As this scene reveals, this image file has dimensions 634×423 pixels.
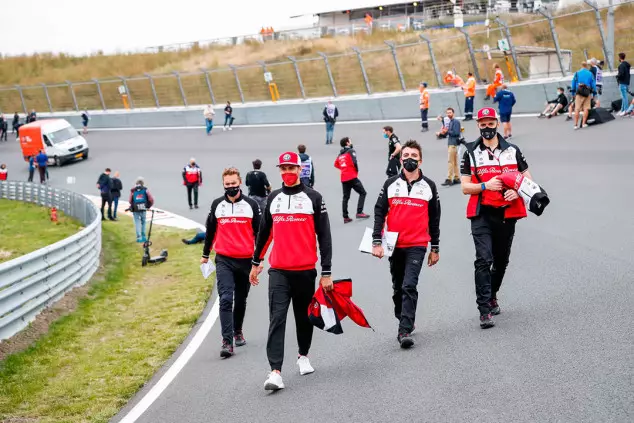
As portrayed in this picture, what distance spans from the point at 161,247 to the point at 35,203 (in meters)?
13.0

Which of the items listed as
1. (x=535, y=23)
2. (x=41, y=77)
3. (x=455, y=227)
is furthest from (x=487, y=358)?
(x=41, y=77)

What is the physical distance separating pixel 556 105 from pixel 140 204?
44.2 feet

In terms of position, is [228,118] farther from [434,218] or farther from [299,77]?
[434,218]

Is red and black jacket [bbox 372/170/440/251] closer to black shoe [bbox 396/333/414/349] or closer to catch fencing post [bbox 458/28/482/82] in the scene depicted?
black shoe [bbox 396/333/414/349]

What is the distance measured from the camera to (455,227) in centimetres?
1565

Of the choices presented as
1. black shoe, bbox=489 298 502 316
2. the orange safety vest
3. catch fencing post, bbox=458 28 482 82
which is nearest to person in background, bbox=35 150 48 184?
the orange safety vest

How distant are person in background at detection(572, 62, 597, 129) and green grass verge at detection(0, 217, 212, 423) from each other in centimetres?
1135

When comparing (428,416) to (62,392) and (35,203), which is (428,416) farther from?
(35,203)

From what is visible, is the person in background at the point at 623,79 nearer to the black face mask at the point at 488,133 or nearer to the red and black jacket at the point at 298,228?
the black face mask at the point at 488,133

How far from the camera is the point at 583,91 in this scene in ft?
74.7

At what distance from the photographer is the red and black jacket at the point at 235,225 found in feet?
29.9

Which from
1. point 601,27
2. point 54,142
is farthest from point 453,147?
point 54,142

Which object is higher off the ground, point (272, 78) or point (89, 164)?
point (272, 78)

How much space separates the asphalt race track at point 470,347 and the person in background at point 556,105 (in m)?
9.26
